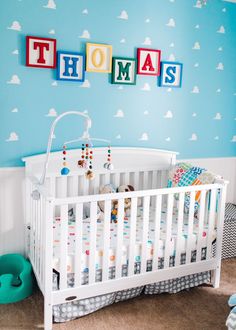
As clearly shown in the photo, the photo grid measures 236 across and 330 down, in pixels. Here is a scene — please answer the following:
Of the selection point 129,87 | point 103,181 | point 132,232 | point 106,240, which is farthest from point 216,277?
point 129,87

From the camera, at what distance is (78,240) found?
212 cm

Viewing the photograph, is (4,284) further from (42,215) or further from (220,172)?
(220,172)

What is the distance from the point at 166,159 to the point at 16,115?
1176mm

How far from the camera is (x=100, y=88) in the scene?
8.99 ft

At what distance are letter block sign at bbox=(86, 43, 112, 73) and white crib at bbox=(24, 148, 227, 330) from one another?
1.81 ft

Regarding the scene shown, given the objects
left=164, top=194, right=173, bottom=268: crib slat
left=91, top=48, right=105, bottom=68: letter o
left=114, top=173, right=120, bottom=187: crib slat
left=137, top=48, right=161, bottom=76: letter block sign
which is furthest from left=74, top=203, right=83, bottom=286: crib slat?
left=137, top=48, right=161, bottom=76: letter block sign

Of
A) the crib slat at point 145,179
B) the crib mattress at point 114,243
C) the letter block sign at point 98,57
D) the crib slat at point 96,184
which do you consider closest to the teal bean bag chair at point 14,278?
the crib mattress at point 114,243

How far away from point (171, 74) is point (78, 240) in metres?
1.50

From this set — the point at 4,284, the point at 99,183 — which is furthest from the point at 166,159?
the point at 4,284

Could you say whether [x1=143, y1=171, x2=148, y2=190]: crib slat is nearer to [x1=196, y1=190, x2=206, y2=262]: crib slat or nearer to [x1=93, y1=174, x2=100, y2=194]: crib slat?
[x1=93, y1=174, x2=100, y2=194]: crib slat

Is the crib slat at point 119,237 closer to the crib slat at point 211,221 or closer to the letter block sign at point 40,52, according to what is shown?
the crib slat at point 211,221

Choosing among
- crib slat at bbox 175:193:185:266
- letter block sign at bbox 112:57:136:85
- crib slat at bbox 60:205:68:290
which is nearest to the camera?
crib slat at bbox 60:205:68:290

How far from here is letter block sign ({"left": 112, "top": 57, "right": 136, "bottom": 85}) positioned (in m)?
2.74

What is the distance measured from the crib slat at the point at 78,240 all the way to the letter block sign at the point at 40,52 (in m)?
0.98
